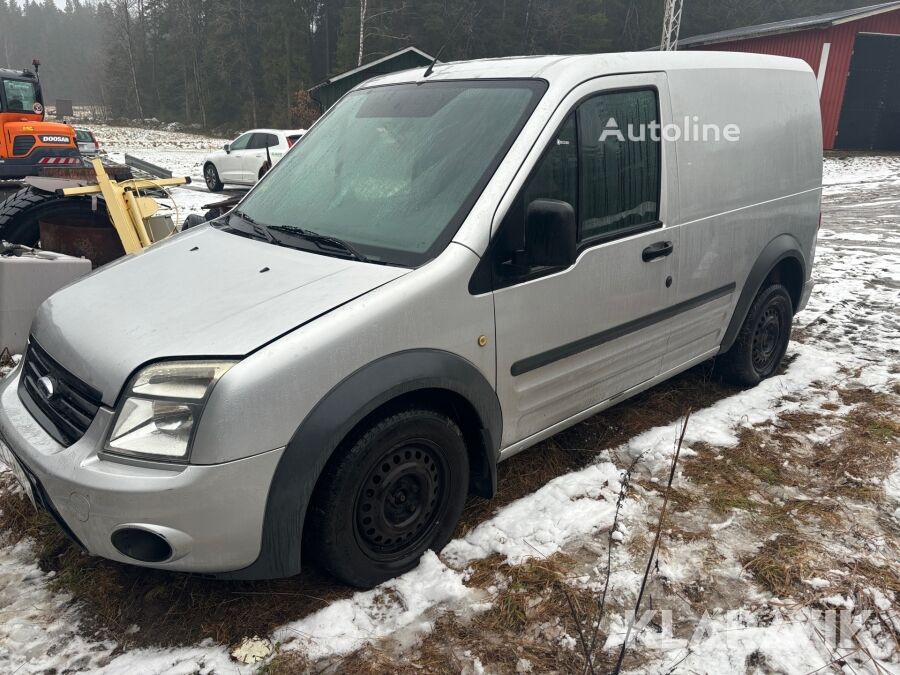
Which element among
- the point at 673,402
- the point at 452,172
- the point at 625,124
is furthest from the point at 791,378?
the point at 452,172

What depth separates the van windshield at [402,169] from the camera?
2588 mm

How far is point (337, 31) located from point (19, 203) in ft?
153

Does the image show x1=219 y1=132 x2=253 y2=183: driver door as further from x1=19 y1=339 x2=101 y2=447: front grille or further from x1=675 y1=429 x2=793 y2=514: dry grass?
x1=675 y1=429 x2=793 y2=514: dry grass

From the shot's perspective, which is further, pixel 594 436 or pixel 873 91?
pixel 873 91

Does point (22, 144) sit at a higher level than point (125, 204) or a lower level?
higher

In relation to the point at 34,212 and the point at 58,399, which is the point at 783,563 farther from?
the point at 34,212

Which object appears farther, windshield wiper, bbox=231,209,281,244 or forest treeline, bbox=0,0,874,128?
forest treeline, bbox=0,0,874,128

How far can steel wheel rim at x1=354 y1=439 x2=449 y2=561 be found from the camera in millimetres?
2410

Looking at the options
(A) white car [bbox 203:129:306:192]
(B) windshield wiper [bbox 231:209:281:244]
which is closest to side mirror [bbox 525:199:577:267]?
(B) windshield wiper [bbox 231:209:281:244]

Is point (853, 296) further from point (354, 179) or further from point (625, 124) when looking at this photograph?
point (354, 179)

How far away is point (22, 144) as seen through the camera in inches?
A: 466

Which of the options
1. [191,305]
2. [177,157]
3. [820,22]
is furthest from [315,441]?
[820,22]

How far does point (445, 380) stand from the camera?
2.44 m

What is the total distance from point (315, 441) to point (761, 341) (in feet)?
11.4
